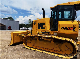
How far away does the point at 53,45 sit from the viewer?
4918mm

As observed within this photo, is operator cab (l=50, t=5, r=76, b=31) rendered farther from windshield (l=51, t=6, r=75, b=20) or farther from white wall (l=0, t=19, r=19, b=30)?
white wall (l=0, t=19, r=19, b=30)

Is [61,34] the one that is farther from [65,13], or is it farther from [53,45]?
[65,13]

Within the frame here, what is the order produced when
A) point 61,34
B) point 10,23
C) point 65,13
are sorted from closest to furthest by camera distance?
point 61,34, point 65,13, point 10,23

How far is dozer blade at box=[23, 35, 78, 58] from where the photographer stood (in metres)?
4.45

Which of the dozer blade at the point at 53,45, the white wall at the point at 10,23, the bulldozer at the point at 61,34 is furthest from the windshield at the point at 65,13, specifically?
the white wall at the point at 10,23

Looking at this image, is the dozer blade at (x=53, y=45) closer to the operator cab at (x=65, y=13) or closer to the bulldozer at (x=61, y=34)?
the bulldozer at (x=61, y=34)

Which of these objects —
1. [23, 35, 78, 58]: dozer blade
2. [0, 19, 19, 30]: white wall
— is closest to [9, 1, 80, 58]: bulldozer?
[23, 35, 78, 58]: dozer blade

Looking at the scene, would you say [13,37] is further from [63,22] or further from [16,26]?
[16,26]

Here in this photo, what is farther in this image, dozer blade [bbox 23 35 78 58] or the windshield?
the windshield

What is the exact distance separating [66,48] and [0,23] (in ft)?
135

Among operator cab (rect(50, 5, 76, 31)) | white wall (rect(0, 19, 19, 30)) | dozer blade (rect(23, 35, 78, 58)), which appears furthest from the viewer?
white wall (rect(0, 19, 19, 30))

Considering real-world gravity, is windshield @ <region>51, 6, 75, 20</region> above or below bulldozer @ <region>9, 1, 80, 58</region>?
above

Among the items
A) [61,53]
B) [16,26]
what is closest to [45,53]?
[61,53]

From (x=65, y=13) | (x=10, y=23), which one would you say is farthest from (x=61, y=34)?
(x=10, y=23)
